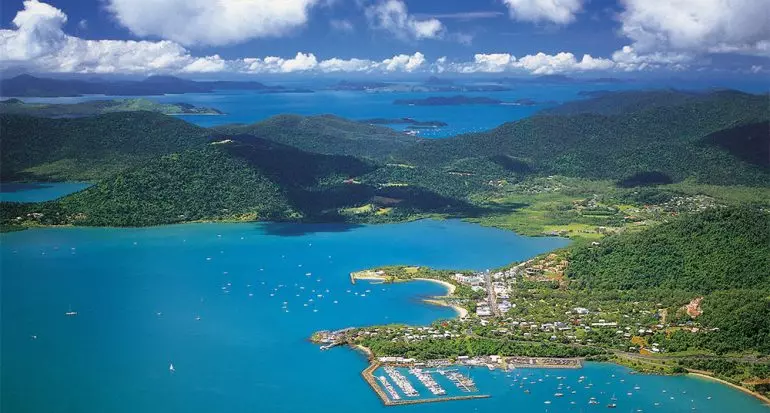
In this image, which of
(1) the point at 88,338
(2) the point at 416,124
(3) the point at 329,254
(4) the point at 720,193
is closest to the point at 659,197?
(4) the point at 720,193

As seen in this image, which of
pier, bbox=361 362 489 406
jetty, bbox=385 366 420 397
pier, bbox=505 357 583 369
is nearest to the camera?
pier, bbox=361 362 489 406

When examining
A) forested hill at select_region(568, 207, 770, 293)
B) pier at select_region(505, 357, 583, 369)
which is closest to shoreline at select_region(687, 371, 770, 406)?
pier at select_region(505, 357, 583, 369)

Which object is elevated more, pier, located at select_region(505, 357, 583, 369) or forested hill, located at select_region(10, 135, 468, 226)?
forested hill, located at select_region(10, 135, 468, 226)

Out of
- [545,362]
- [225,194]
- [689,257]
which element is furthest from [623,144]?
[545,362]

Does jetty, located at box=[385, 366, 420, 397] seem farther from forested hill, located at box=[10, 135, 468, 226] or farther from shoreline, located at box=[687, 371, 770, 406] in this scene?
forested hill, located at box=[10, 135, 468, 226]

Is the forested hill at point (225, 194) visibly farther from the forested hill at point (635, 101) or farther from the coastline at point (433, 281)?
the forested hill at point (635, 101)

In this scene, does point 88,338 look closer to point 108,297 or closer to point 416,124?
point 108,297

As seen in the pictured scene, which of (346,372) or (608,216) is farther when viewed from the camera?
(608,216)
